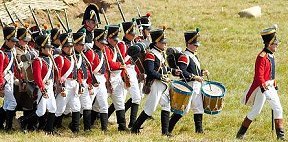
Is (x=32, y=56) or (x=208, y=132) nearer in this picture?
(x=32, y=56)

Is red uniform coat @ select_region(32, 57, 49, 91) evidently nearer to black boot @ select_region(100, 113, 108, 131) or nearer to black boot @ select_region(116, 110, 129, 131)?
black boot @ select_region(100, 113, 108, 131)

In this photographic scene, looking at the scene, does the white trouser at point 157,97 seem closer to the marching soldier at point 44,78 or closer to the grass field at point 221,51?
the grass field at point 221,51

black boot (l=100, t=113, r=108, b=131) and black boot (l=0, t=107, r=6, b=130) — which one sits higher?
black boot (l=0, t=107, r=6, b=130)

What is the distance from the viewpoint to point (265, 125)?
1544cm

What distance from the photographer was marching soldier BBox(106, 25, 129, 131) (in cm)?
1405

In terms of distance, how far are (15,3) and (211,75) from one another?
1101 centimetres

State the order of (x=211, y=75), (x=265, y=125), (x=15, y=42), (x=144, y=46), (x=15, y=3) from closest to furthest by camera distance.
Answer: (x=15, y=42)
(x=144, y=46)
(x=265, y=125)
(x=211, y=75)
(x=15, y=3)

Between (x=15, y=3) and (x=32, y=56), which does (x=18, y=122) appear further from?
(x=15, y=3)

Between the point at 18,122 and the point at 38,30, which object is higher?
the point at 38,30

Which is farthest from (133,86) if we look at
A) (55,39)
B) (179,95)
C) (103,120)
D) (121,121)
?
(55,39)

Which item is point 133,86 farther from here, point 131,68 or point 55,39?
point 55,39

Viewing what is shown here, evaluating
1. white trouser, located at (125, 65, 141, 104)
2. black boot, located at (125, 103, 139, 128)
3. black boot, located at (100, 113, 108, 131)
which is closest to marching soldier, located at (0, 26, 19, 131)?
black boot, located at (100, 113, 108, 131)

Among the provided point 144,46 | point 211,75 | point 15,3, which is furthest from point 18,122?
point 15,3

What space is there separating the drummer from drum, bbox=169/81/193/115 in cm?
33
